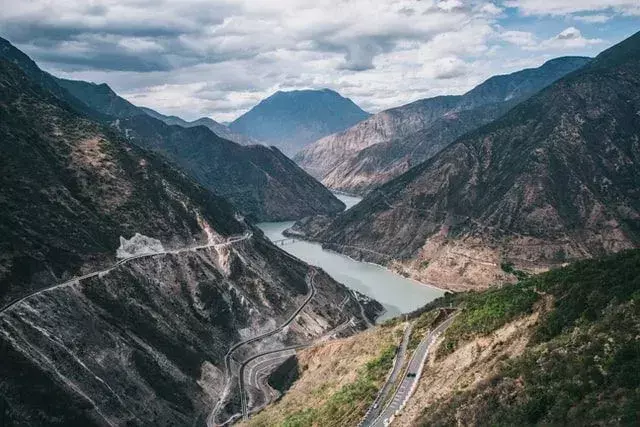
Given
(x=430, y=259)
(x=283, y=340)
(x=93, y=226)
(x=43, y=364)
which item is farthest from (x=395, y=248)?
(x=43, y=364)

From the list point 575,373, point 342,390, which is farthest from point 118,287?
point 575,373

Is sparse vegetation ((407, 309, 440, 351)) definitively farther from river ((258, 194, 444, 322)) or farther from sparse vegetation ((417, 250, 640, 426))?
river ((258, 194, 444, 322))

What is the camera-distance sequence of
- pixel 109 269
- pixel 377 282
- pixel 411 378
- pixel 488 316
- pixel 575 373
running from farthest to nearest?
pixel 377 282 < pixel 109 269 < pixel 488 316 < pixel 411 378 < pixel 575 373

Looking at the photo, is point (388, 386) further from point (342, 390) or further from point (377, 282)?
point (377, 282)

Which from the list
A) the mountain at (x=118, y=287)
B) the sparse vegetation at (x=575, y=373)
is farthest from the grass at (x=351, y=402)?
the mountain at (x=118, y=287)

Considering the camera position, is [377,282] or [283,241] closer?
[377,282]

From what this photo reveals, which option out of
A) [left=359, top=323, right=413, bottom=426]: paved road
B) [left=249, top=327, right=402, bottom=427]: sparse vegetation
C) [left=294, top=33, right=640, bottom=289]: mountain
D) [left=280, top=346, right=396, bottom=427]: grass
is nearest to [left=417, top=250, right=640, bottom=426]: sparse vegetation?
[left=359, top=323, right=413, bottom=426]: paved road

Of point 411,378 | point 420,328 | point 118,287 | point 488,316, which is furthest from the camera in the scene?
point 118,287
